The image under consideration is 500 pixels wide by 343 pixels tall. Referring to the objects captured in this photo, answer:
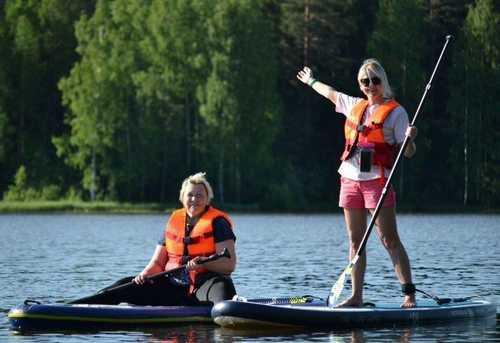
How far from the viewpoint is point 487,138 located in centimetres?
6425

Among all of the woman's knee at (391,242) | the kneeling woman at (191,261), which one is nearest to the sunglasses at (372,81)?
the woman's knee at (391,242)

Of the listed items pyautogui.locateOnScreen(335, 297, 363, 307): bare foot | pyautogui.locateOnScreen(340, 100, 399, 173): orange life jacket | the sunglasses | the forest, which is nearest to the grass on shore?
the forest

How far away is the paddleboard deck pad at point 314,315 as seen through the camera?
14.2 m

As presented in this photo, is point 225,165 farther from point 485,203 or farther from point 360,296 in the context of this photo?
point 360,296

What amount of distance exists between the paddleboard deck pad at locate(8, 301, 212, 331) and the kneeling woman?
291mm

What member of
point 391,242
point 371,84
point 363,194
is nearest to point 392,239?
point 391,242

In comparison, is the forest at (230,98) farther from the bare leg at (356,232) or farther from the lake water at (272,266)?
the bare leg at (356,232)

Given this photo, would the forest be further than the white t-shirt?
Yes

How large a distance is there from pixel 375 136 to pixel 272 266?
10.4m

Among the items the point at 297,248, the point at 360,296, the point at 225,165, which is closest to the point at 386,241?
the point at 360,296

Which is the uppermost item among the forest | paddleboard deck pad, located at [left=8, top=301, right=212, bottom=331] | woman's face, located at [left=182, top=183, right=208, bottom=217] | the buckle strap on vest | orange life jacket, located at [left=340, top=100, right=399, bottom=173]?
the forest

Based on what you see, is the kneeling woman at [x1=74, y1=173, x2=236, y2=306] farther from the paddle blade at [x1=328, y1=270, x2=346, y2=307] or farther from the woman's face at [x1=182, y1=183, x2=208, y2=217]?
the paddle blade at [x1=328, y1=270, x2=346, y2=307]

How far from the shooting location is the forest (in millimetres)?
61438

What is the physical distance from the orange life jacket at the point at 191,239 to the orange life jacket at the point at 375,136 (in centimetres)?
147
